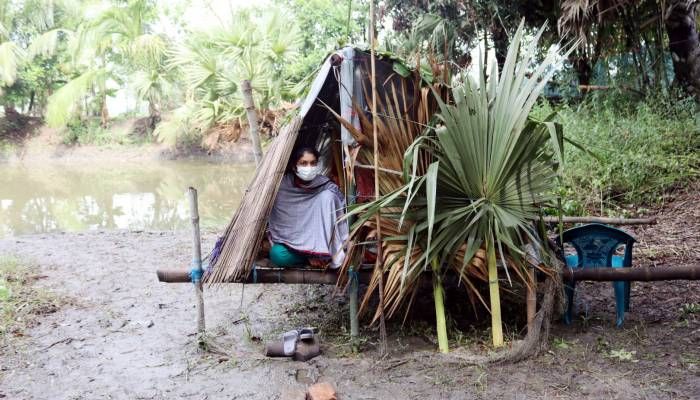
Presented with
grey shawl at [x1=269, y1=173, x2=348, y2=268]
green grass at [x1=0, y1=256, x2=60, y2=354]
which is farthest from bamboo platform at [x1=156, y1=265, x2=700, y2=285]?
green grass at [x1=0, y1=256, x2=60, y2=354]

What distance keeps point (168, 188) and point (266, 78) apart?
5520 millimetres

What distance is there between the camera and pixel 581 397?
2678 millimetres

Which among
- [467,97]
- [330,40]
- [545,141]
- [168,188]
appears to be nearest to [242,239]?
[467,97]

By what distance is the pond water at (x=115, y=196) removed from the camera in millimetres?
9508

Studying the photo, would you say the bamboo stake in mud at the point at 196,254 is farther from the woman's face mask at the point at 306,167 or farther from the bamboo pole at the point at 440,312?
the bamboo pole at the point at 440,312

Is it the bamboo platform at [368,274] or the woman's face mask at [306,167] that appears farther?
the woman's face mask at [306,167]

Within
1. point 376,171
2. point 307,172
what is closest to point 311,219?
point 307,172

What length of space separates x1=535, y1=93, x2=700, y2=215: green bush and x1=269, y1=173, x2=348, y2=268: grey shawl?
3527mm

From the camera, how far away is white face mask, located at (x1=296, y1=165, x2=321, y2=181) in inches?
146

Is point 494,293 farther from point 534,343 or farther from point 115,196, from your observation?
point 115,196

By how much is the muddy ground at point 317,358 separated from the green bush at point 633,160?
3.01 ft

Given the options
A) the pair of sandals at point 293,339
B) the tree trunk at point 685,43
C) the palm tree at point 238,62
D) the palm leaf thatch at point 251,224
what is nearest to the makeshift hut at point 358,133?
the palm leaf thatch at point 251,224

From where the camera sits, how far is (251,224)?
3381 millimetres

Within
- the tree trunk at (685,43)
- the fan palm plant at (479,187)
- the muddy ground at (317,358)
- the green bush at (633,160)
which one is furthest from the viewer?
the tree trunk at (685,43)
